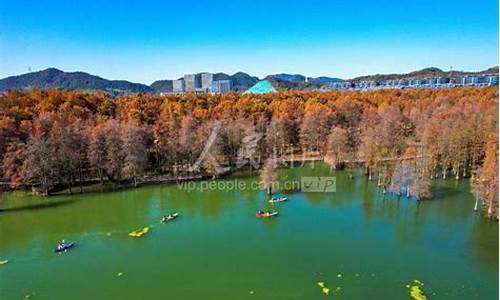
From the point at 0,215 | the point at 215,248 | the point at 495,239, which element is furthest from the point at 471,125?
the point at 0,215

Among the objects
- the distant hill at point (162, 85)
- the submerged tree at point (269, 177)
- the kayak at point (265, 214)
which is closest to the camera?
the kayak at point (265, 214)

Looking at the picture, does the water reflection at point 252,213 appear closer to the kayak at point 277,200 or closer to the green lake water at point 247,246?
the green lake water at point 247,246

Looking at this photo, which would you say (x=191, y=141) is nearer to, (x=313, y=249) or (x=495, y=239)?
(x=313, y=249)

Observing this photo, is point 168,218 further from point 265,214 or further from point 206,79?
point 206,79

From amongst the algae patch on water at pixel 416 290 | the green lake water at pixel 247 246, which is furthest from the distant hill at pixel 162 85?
the algae patch on water at pixel 416 290

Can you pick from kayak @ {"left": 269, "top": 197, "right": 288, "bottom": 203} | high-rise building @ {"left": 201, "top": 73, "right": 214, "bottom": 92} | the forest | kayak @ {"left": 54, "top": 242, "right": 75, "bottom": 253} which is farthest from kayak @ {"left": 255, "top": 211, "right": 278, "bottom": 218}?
high-rise building @ {"left": 201, "top": 73, "right": 214, "bottom": 92}

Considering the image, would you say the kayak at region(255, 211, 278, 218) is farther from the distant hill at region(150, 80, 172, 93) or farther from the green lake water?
the distant hill at region(150, 80, 172, 93)

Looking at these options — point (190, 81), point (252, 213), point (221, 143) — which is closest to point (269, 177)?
point (252, 213)

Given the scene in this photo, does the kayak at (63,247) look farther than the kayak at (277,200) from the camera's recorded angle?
No
